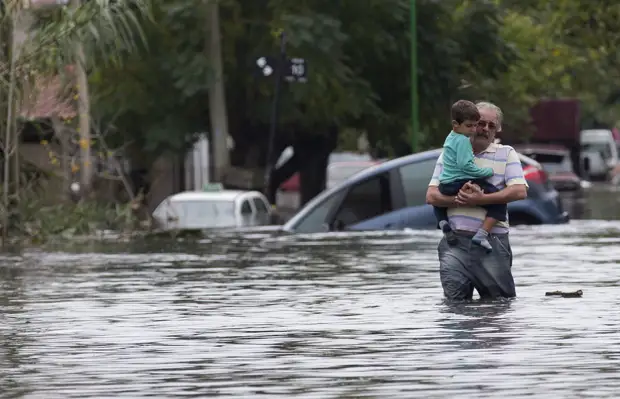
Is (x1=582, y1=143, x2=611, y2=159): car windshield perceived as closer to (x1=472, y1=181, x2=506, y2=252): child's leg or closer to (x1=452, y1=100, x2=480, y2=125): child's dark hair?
Answer: (x1=472, y1=181, x2=506, y2=252): child's leg

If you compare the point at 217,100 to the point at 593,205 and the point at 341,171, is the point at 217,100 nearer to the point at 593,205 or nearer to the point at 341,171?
the point at 593,205

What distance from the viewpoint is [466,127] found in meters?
15.2

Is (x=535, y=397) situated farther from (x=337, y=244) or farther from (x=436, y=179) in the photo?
(x=337, y=244)

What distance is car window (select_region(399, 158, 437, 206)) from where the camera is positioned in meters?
28.8

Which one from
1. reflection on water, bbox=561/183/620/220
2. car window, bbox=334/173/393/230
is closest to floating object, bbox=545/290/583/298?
car window, bbox=334/173/393/230

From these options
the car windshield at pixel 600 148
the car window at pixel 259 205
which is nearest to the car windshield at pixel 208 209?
the car window at pixel 259 205

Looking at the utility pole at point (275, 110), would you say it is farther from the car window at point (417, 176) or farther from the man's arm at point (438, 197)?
the man's arm at point (438, 197)

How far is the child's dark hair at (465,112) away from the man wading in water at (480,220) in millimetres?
225

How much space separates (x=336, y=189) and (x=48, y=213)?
14.8 feet

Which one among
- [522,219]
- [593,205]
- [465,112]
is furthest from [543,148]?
[465,112]

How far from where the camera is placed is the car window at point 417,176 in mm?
28750

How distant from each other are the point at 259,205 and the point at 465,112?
2433 cm

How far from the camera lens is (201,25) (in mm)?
49594

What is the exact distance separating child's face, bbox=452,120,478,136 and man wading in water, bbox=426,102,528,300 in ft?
0.39
